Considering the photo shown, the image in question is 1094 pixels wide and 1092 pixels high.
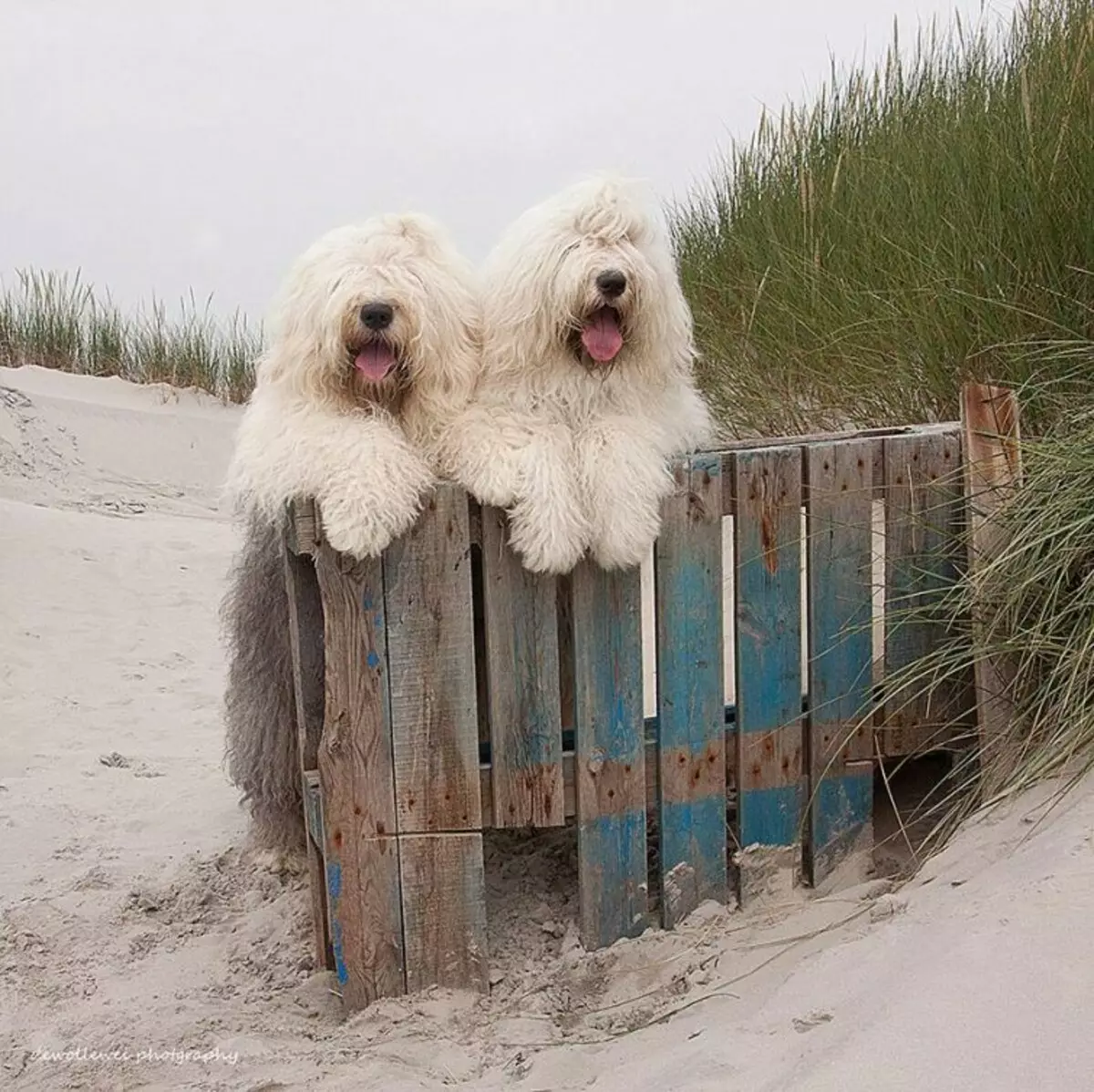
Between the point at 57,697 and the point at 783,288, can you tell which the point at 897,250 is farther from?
the point at 57,697

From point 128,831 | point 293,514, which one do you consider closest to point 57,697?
point 128,831

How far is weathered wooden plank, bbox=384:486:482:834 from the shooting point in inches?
116

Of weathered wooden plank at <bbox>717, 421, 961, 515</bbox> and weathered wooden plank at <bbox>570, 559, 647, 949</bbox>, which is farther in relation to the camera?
weathered wooden plank at <bbox>717, 421, 961, 515</bbox>

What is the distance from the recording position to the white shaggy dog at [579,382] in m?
2.95

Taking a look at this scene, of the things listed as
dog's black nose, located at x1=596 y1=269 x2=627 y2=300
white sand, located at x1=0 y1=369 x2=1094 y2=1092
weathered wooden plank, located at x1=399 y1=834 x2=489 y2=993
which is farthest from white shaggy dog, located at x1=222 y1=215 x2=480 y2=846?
white sand, located at x1=0 y1=369 x2=1094 y2=1092

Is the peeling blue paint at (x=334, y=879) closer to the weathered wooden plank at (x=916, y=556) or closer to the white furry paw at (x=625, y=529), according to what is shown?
the white furry paw at (x=625, y=529)

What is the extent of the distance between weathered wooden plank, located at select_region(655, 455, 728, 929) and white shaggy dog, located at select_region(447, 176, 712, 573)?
116 millimetres

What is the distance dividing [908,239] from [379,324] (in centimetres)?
307

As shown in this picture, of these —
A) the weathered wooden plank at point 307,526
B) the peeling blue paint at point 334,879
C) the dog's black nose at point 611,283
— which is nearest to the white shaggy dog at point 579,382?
the dog's black nose at point 611,283

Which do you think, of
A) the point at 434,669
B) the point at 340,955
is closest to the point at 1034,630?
the point at 434,669

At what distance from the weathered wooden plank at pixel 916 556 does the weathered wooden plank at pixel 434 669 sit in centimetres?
121

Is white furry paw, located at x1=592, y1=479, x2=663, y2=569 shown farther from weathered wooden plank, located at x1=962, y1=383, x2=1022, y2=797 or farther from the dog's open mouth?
weathered wooden plank, located at x1=962, y1=383, x2=1022, y2=797

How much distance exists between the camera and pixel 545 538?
2.91 metres

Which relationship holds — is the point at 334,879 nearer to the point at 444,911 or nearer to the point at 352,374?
the point at 444,911
